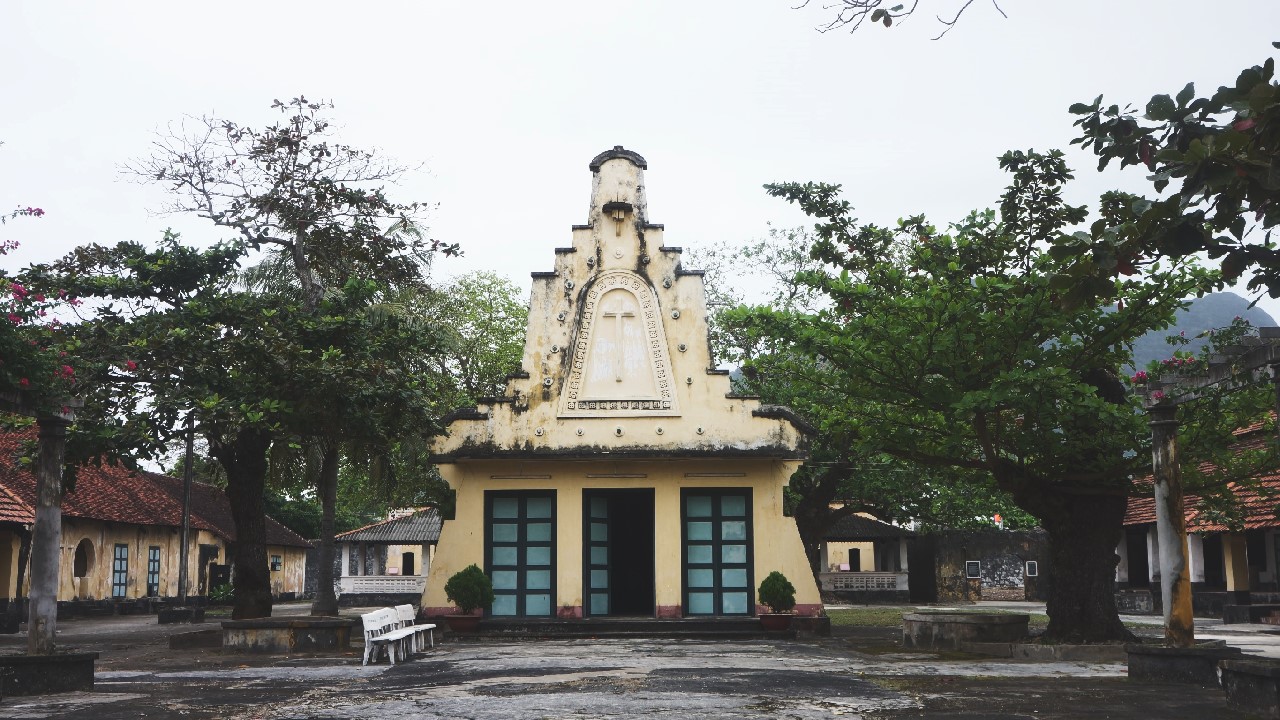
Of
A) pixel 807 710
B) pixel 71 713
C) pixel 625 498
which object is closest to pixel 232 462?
pixel 625 498

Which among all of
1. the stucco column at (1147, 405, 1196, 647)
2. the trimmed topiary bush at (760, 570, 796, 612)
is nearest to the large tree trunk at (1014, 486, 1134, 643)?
the stucco column at (1147, 405, 1196, 647)

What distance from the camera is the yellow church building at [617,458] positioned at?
65.6ft

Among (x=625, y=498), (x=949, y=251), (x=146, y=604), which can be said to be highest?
(x=949, y=251)

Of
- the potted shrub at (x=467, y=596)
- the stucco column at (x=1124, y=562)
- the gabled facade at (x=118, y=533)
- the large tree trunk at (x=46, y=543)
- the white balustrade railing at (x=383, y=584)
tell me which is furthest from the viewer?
the white balustrade railing at (x=383, y=584)

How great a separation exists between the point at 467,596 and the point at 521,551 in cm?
→ 152

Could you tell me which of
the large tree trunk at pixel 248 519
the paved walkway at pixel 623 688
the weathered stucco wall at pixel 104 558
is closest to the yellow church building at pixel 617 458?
the large tree trunk at pixel 248 519

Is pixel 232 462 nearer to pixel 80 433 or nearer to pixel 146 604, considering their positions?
pixel 80 433

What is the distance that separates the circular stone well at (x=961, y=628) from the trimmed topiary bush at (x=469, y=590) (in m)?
7.16

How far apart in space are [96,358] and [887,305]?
39.4ft

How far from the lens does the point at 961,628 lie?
1551 cm

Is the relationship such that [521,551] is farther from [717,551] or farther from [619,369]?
[619,369]

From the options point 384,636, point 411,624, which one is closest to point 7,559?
point 411,624

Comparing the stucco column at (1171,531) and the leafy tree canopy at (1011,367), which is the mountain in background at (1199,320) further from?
the stucco column at (1171,531)

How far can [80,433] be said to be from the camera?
1614 cm
